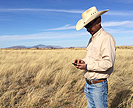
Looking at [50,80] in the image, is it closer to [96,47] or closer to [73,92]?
[73,92]

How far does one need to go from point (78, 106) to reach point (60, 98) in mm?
667

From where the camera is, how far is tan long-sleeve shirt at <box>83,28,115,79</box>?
1.44 metres

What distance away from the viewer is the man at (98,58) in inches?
57.1

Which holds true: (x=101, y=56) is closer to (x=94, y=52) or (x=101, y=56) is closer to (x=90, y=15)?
(x=94, y=52)

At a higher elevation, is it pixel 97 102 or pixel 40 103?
pixel 97 102

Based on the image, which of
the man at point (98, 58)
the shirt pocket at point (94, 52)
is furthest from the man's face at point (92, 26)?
the shirt pocket at point (94, 52)

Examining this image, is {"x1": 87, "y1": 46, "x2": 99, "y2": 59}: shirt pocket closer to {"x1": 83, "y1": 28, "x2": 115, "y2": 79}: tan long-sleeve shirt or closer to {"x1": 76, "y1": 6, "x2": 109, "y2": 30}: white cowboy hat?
{"x1": 83, "y1": 28, "x2": 115, "y2": 79}: tan long-sleeve shirt

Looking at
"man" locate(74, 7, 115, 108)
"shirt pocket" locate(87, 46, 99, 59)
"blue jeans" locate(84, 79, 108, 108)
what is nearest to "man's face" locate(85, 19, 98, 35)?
"man" locate(74, 7, 115, 108)

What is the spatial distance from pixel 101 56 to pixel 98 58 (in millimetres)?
48

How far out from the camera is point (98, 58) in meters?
1.57

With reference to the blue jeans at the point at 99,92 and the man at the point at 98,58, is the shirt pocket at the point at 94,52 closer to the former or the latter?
the man at the point at 98,58

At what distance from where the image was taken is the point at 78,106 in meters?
3.23

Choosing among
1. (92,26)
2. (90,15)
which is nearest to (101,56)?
(92,26)

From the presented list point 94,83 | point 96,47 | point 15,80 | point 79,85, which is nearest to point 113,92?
point 79,85
